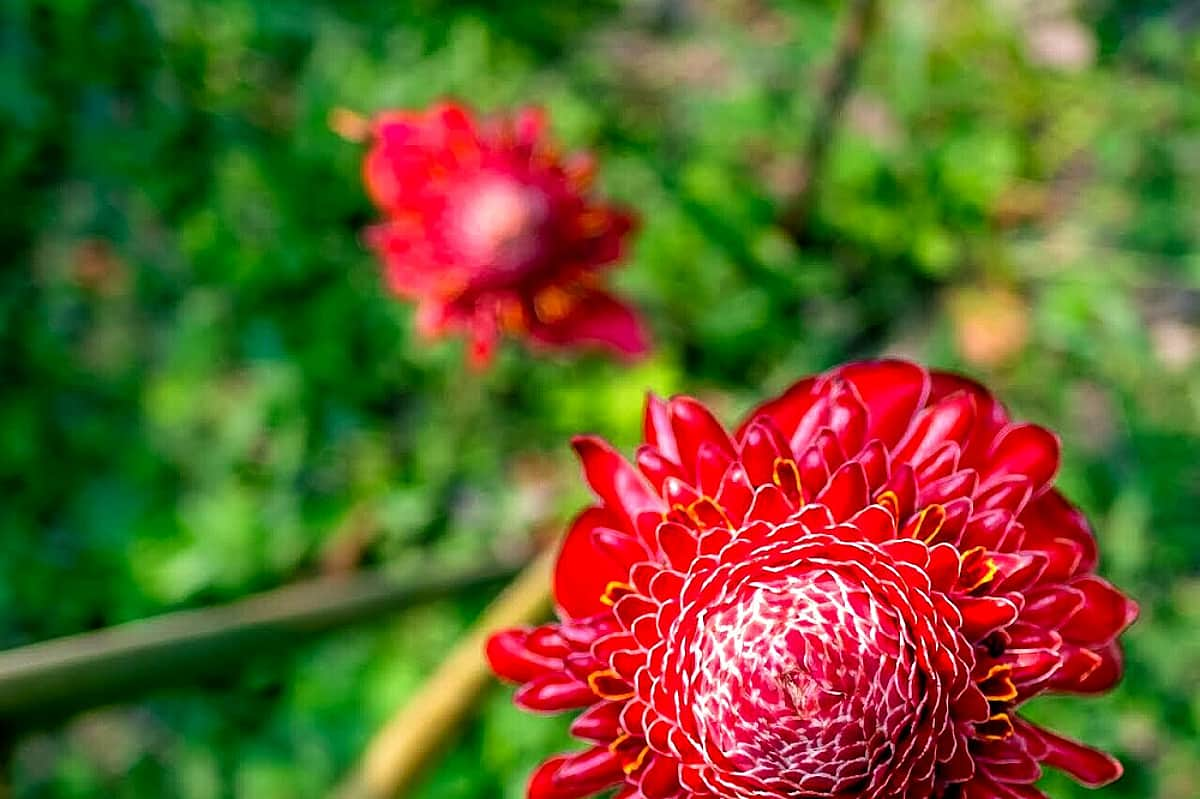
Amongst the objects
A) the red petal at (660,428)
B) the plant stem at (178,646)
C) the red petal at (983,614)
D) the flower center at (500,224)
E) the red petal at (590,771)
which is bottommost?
the plant stem at (178,646)

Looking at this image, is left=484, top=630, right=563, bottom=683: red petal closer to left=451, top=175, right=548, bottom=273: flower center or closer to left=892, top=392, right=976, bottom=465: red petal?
left=892, top=392, right=976, bottom=465: red petal

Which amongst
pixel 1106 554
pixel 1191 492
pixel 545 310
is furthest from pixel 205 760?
pixel 1191 492

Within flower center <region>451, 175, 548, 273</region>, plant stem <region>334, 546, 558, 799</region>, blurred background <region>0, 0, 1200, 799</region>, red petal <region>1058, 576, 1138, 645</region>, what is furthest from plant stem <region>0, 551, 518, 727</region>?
red petal <region>1058, 576, 1138, 645</region>

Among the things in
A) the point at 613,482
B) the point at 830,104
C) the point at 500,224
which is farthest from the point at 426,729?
the point at 830,104

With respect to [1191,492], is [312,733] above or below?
below

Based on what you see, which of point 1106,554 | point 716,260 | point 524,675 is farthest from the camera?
point 716,260

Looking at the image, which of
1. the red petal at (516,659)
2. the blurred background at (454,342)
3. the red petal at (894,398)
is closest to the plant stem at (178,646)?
the blurred background at (454,342)

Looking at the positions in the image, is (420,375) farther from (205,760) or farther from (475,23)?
(205,760)

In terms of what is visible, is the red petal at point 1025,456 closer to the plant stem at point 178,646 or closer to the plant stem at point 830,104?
the plant stem at point 830,104
